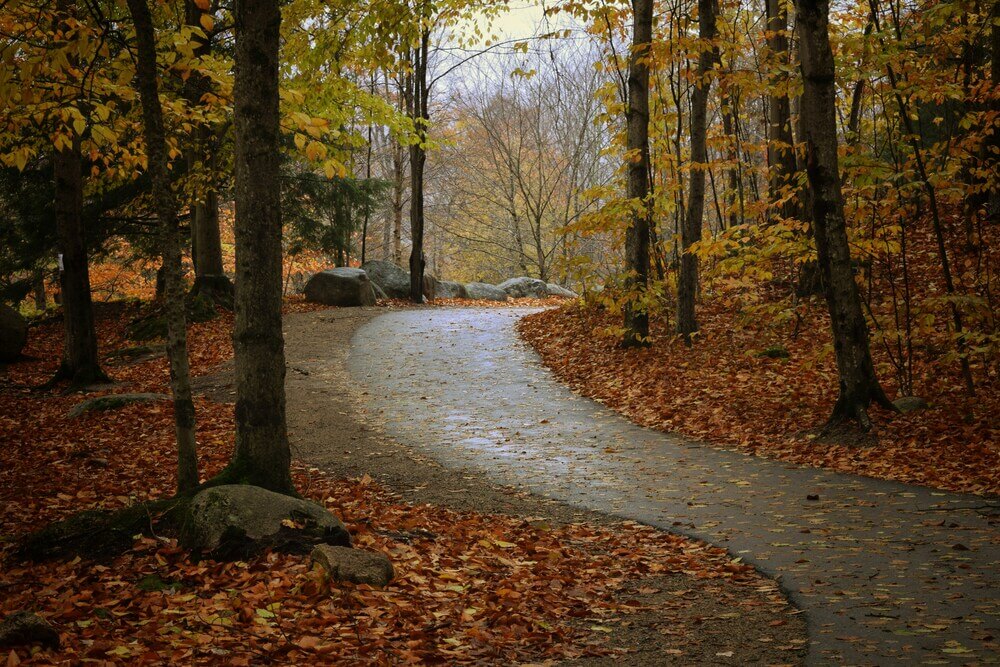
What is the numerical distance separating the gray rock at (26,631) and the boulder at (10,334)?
53.4ft

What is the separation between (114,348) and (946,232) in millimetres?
19208

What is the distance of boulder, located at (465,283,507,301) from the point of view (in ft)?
101

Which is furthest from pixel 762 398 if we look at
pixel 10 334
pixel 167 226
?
pixel 10 334

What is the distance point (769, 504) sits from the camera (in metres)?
7.02

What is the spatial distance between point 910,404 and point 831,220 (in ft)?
8.18

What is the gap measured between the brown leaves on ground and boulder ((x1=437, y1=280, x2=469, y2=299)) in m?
13.1

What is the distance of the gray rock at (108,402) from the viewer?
11594mm

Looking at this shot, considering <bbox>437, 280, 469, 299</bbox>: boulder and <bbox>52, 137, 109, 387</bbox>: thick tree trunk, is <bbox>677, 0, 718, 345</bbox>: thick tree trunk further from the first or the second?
<bbox>437, 280, 469, 299</bbox>: boulder

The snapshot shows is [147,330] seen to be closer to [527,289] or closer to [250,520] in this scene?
[527,289]

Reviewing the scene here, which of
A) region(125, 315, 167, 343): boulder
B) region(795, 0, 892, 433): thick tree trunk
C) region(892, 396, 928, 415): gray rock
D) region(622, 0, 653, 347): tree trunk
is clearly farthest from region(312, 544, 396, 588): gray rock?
region(125, 315, 167, 343): boulder

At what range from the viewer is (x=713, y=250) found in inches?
451

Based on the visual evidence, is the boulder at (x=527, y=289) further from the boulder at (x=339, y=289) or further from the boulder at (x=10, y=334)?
the boulder at (x=10, y=334)

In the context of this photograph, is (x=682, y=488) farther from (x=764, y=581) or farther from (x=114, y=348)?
(x=114, y=348)

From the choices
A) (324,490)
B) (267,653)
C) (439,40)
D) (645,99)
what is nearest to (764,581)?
(267,653)
